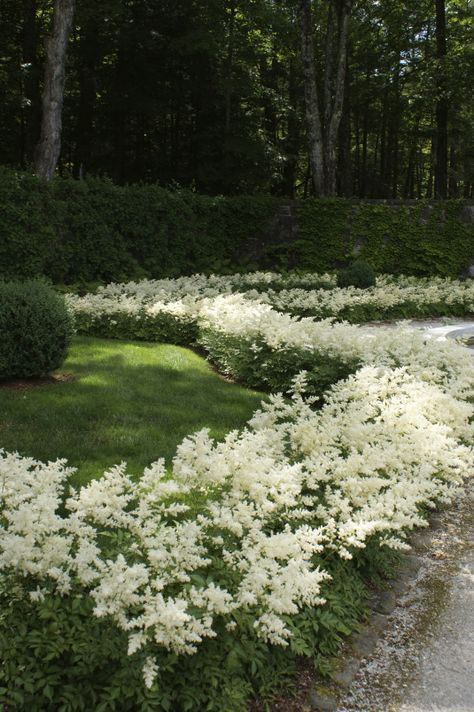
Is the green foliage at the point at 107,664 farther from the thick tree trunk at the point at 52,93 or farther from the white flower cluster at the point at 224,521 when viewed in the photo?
the thick tree trunk at the point at 52,93

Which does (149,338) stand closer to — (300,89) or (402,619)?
(402,619)

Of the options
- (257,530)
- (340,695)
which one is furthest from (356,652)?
(257,530)

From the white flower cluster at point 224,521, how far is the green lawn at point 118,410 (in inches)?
24.6

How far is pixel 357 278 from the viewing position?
13414 millimetres

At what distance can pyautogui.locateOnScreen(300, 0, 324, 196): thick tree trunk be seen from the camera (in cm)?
1773

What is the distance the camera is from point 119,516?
3066 mm

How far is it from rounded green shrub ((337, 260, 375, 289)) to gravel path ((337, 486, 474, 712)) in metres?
10.1

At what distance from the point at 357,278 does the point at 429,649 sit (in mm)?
11172

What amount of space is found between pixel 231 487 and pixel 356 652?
3.82ft

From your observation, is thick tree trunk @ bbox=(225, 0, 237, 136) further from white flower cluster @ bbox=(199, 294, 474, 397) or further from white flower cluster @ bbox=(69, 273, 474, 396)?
white flower cluster @ bbox=(199, 294, 474, 397)

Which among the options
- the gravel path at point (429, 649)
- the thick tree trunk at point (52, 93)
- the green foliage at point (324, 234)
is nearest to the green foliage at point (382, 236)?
the green foliage at point (324, 234)

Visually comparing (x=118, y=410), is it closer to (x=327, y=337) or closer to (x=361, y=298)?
(x=327, y=337)

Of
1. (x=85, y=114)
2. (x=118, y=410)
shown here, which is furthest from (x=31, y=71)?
(x=118, y=410)

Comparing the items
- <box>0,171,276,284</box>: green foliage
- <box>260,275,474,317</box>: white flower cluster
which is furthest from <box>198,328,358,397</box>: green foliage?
<box>0,171,276,284</box>: green foliage
